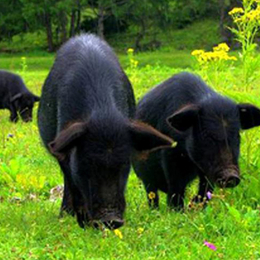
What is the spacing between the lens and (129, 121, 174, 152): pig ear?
4453 millimetres

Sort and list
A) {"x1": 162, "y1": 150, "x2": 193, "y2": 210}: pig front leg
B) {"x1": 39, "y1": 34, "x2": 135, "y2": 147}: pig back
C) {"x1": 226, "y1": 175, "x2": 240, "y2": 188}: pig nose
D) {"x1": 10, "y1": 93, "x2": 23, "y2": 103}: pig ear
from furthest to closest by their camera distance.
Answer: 1. {"x1": 10, "y1": 93, "x2": 23, "y2": 103}: pig ear
2. {"x1": 162, "y1": 150, "x2": 193, "y2": 210}: pig front leg
3. {"x1": 226, "y1": 175, "x2": 240, "y2": 188}: pig nose
4. {"x1": 39, "y1": 34, "x2": 135, "y2": 147}: pig back

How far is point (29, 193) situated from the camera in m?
6.22

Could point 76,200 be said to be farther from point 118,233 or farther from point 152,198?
point 152,198

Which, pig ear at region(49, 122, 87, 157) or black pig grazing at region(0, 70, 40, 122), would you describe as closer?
pig ear at region(49, 122, 87, 157)

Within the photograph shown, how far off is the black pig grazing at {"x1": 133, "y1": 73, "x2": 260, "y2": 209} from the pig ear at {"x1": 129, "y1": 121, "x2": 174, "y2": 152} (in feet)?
2.30

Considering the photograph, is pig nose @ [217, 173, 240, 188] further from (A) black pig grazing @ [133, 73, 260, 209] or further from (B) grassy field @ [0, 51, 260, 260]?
(B) grassy field @ [0, 51, 260, 260]

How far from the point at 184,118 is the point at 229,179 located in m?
0.70

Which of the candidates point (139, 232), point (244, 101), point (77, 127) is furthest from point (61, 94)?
point (244, 101)

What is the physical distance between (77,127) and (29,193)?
7.03 ft

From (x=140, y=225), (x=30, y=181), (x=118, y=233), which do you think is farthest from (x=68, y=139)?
(x=30, y=181)

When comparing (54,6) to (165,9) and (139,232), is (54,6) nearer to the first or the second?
(165,9)

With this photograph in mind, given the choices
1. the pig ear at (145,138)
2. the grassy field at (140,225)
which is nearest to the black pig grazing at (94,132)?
the pig ear at (145,138)

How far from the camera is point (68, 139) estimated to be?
4180mm

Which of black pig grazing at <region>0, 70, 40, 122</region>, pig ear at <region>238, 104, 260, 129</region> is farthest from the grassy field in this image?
black pig grazing at <region>0, 70, 40, 122</region>
